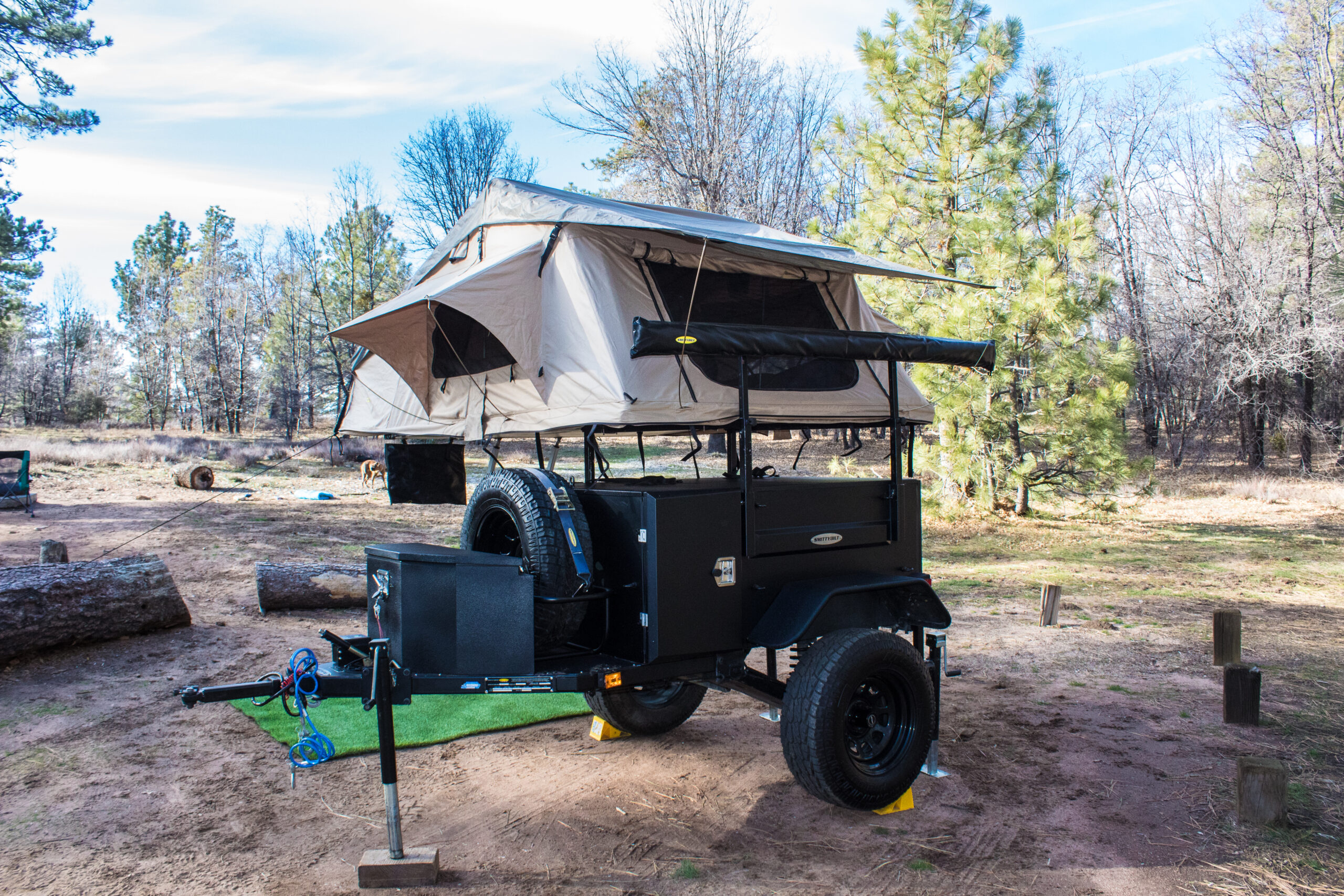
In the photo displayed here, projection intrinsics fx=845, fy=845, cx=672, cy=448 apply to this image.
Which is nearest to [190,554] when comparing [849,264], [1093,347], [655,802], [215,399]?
[655,802]

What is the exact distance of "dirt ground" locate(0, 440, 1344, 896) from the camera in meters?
3.27

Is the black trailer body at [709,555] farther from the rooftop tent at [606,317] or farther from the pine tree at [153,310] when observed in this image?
the pine tree at [153,310]

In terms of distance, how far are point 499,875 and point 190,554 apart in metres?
7.56

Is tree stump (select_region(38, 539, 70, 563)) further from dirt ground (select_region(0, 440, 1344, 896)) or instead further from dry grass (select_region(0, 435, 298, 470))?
dry grass (select_region(0, 435, 298, 470))

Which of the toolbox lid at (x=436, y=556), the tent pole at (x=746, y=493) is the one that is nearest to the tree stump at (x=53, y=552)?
the toolbox lid at (x=436, y=556)

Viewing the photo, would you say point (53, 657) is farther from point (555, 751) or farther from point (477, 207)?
point (477, 207)

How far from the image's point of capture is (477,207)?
17.1 feet

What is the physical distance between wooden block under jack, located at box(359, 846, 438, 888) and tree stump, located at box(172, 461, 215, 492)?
14.2 metres

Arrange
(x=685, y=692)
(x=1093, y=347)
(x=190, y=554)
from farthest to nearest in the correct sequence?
(x=1093, y=347) → (x=190, y=554) → (x=685, y=692)

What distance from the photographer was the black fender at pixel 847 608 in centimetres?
361

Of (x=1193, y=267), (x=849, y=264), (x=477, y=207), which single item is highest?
(x=1193, y=267)

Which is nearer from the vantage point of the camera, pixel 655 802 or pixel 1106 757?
pixel 655 802

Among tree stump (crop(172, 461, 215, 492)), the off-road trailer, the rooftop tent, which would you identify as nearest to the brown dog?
tree stump (crop(172, 461, 215, 492))

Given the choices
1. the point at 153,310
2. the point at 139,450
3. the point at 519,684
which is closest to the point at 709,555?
the point at 519,684
